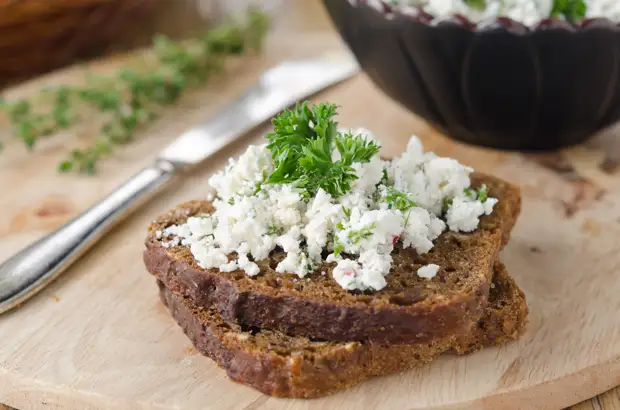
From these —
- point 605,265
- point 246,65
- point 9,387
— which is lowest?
point 605,265

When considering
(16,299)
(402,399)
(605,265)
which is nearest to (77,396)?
(16,299)

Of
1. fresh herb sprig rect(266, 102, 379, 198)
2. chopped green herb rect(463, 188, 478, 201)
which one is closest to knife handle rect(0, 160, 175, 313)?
fresh herb sprig rect(266, 102, 379, 198)

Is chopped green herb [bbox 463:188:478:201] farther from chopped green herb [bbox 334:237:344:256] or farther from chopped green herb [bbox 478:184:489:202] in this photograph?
chopped green herb [bbox 334:237:344:256]

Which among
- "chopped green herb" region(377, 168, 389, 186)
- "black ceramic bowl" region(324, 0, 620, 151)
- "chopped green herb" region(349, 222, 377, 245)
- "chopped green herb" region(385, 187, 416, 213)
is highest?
"chopped green herb" region(349, 222, 377, 245)

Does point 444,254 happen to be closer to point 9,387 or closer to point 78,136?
point 9,387

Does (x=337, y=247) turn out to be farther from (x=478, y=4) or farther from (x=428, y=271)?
(x=478, y=4)

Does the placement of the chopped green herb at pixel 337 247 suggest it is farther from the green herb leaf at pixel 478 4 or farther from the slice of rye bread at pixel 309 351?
the green herb leaf at pixel 478 4
